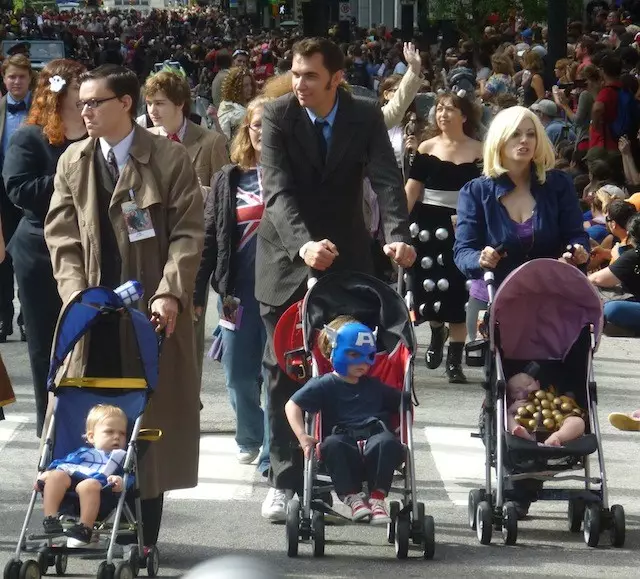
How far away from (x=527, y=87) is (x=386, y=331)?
47.3 feet

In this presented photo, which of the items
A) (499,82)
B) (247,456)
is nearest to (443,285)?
(247,456)

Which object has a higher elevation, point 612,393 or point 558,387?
point 558,387

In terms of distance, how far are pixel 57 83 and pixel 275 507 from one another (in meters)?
2.23

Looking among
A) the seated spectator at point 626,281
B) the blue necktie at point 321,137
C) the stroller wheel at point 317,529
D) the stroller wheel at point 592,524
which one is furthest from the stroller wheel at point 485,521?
the seated spectator at point 626,281

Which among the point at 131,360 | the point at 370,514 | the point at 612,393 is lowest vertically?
the point at 612,393

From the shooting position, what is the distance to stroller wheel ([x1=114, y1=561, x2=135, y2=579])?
19.8ft

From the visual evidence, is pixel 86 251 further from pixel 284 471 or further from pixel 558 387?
pixel 558 387

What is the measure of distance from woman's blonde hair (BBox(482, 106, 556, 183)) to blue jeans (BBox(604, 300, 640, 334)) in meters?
2.39

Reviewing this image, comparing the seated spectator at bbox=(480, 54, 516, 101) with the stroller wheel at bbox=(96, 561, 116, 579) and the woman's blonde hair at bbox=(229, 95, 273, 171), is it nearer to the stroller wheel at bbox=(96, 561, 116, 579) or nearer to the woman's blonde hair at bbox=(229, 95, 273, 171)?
the woman's blonde hair at bbox=(229, 95, 273, 171)

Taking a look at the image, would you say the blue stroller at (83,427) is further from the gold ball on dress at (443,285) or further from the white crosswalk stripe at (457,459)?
the gold ball on dress at (443,285)

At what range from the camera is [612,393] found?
10.7 metres

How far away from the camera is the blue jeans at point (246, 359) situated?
27.4 feet

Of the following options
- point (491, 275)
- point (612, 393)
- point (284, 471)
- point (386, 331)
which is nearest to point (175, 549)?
point (284, 471)

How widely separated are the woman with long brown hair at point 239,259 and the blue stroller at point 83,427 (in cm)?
157
